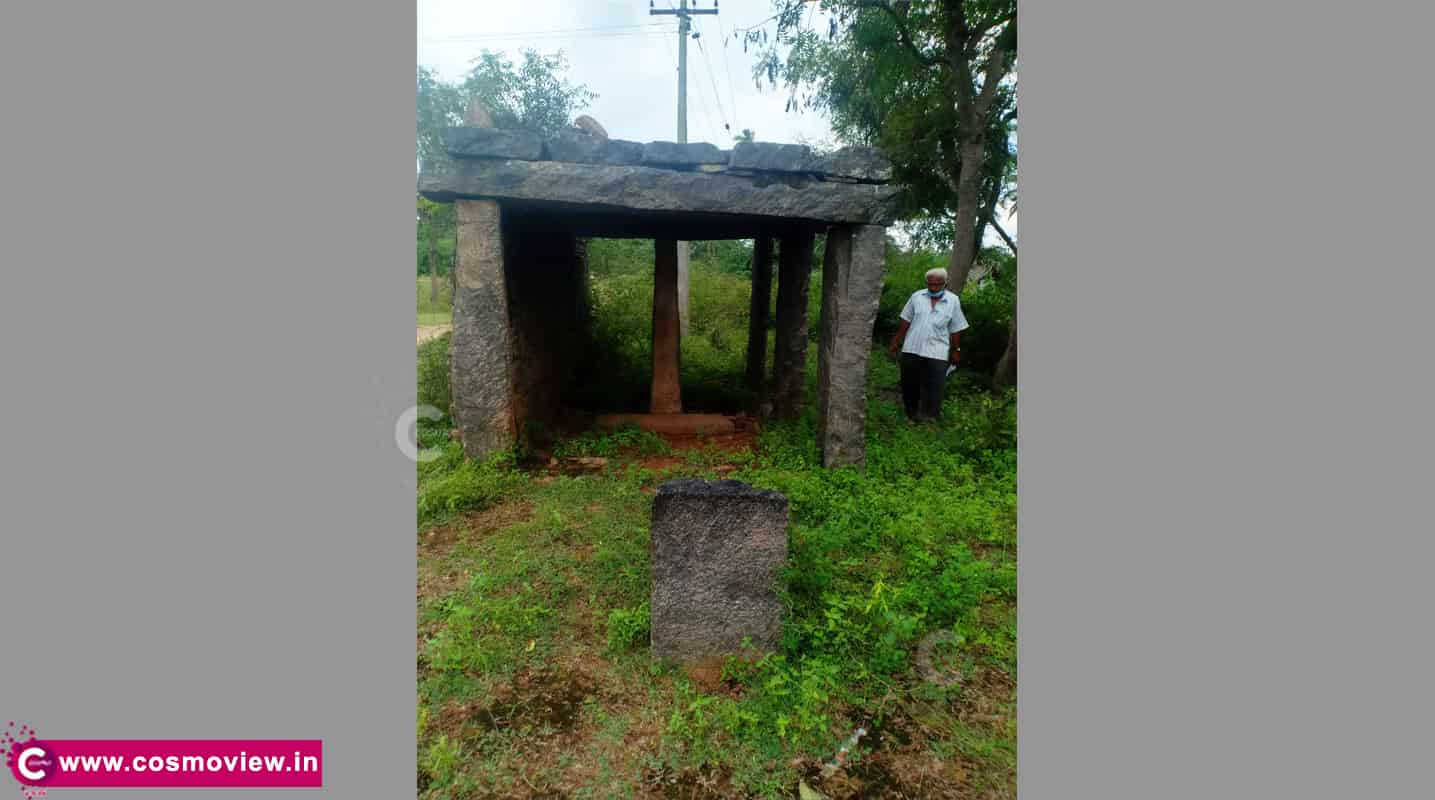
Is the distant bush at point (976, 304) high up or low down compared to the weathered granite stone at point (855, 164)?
down

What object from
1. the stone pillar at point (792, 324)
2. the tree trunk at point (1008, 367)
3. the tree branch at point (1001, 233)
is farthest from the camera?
the tree branch at point (1001, 233)

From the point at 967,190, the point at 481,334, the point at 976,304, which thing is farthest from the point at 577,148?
the point at 976,304

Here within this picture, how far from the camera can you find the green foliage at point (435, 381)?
691 centimetres

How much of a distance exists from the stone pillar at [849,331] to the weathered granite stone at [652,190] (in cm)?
26

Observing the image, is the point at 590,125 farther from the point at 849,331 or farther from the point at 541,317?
the point at 849,331

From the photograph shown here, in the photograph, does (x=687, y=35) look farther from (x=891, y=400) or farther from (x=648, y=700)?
(x=648, y=700)

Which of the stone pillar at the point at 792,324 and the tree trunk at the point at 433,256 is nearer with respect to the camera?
the stone pillar at the point at 792,324

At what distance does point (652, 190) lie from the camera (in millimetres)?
4590

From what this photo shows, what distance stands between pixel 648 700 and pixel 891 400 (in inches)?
221

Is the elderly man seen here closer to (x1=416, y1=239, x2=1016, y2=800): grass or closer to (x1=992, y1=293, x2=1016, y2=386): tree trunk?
(x1=416, y1=239, x2=1016, y2=800): grass

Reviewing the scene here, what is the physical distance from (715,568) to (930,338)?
3905 mm

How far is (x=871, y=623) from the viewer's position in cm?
288

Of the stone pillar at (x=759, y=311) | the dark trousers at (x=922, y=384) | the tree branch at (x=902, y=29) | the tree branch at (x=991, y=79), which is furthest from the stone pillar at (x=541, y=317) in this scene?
the tree branch at (x=991, y=79)

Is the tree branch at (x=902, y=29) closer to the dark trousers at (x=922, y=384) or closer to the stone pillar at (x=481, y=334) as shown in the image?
the dark trousers at (x=922, y=384)
